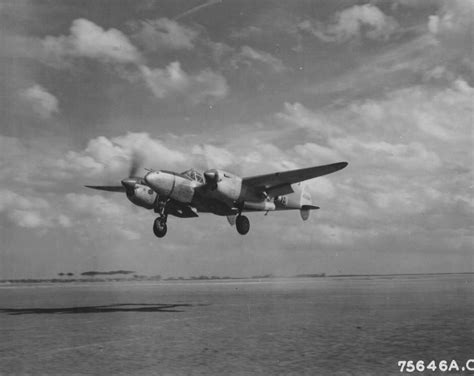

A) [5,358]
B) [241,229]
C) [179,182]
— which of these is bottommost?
[5,358]

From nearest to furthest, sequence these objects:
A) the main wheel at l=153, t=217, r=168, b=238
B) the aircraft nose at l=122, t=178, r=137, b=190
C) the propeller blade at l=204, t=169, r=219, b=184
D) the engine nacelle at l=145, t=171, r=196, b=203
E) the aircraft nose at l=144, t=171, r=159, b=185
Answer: the aircraft nose at l=144, t=171, r=159, b=185 → the engine nacelle at l=145, t=171, r=196, b=203 → the propeller blade at l=204, t=169, r=219, b=184 → the main wheel at l=153, t=217, r=168, b=238 → the aircraft nose at l=122, t=178, r=137, b=190

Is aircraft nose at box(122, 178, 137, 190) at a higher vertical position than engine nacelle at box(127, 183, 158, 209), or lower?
higher

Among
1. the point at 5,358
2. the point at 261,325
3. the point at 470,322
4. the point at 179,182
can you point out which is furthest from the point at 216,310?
the point at 5,358

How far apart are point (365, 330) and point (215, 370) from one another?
7.92 metres

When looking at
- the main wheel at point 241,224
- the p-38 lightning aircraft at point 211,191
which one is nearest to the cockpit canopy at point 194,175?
the p-38 lightning aircraft at point 211,191

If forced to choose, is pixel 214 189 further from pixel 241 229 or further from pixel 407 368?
pixel 407 368

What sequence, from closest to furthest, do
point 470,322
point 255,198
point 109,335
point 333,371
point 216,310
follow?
point 333,371 < point 109,335 < point 470,322 < point 216,310 < point 255,198

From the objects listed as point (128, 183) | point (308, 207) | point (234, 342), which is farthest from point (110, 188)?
point (234, 342)

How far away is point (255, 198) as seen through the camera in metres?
36.3

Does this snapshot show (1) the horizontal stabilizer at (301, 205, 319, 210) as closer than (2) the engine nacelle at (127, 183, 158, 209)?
No

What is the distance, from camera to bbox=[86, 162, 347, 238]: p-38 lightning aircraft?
1284 inches

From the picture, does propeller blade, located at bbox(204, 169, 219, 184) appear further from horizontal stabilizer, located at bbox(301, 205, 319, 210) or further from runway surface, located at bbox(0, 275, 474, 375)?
horizontal stabilizer, located at bbox(301, 205, 319, 210)

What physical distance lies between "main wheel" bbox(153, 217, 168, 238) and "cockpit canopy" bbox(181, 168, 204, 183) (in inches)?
146

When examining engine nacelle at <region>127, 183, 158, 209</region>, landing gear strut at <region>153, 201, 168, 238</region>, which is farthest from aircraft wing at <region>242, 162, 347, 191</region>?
engine nacelle at <region>127, 183, 158, 209</region>
